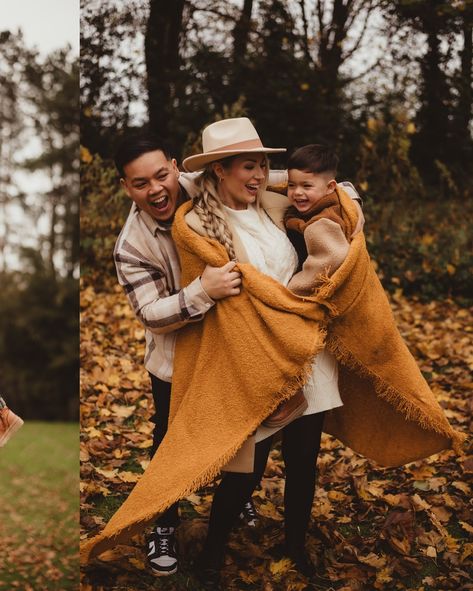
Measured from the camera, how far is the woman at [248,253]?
224cm

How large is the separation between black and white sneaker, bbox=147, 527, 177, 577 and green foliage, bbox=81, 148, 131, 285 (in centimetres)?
241

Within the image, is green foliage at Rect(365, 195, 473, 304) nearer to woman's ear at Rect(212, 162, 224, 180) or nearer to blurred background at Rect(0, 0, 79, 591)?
woman's ear at Rect(212, 162, 224, 180)

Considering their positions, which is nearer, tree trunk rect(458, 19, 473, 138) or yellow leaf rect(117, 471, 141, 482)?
yellow leaf rect(117, 471, 141, 482)

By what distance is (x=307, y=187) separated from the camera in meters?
2.32

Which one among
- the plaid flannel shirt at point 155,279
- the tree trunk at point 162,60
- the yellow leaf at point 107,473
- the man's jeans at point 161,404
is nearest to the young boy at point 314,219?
the plaid flannel shirt at point 155,279

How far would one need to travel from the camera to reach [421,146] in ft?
16.3

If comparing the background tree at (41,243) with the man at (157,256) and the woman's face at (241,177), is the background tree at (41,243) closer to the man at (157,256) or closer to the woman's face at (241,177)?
the man at (157,256)

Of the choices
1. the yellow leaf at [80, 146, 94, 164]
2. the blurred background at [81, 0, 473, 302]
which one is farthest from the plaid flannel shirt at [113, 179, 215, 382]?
the yellow leaf at [80, 146, 94, 164]

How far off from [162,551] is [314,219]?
1.41 meters

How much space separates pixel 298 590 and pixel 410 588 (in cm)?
45

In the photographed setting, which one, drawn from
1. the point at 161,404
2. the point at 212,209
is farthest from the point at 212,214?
the point at 161,404

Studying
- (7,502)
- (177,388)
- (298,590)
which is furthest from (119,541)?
(7,502)

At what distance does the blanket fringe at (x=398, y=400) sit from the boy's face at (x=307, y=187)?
1.77 ft

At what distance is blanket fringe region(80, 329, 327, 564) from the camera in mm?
2184
